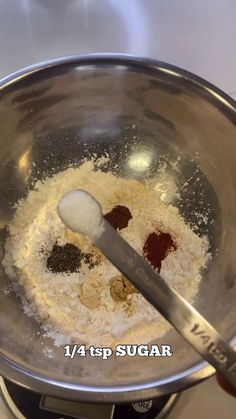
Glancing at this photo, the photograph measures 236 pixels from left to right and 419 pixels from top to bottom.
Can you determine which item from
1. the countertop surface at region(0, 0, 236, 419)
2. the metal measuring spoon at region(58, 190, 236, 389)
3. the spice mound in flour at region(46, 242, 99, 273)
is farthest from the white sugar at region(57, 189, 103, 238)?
the countertop surface at region(0, 0, 236, 419)

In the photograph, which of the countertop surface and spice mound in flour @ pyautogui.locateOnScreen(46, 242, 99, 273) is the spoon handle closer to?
spice mound in flour @ pyautogui.locateOnScreen(46, 242, 99, 273)

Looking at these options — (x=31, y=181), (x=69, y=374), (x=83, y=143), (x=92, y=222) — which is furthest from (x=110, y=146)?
(x=69, y=374)

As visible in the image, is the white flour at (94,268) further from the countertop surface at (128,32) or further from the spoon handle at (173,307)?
the countertop surface at (128,32)

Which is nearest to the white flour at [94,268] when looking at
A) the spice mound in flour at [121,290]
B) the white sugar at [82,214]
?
the spice mound in flour at [121,290]

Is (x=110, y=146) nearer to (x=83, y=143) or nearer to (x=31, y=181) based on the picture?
(x=83, y=143)

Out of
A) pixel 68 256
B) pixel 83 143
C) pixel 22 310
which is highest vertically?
pixel 83 143
